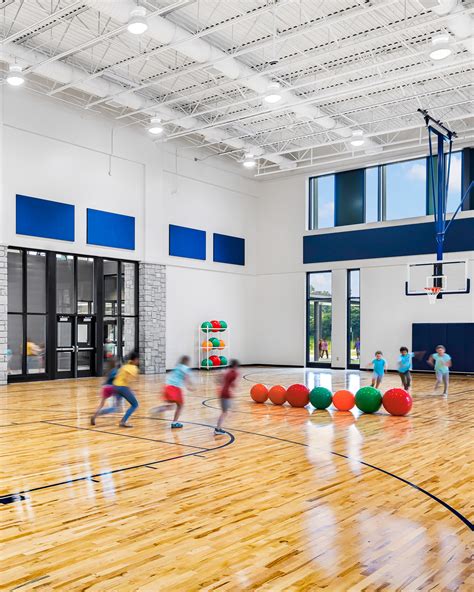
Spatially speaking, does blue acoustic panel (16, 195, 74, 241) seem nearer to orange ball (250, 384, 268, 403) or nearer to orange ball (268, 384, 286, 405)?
orange ball (250, 384, 268, 403)

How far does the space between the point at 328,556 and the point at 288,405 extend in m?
9.55

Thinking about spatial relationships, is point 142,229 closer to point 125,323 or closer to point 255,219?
point 125,323

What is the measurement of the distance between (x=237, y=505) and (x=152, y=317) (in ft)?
58.5

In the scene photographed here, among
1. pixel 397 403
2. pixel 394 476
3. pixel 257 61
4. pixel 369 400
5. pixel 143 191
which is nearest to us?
pixel 394 476

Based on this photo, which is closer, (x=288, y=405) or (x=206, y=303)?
(x=288, y=405)

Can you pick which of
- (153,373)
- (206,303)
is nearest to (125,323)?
(153,373)

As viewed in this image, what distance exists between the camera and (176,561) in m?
4.68

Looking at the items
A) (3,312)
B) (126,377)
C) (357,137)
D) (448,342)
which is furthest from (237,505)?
(448,342)

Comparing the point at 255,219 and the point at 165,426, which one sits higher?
the point at 255,219

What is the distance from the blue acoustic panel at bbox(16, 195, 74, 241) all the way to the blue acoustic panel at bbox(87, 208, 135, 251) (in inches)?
33.7

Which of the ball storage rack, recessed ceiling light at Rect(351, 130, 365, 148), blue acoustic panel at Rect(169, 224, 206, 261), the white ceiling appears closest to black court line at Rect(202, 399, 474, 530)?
the white ceiling

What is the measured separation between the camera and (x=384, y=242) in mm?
25562

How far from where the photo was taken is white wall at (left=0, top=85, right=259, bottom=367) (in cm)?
1964

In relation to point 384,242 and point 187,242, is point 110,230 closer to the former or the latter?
point 187,242
